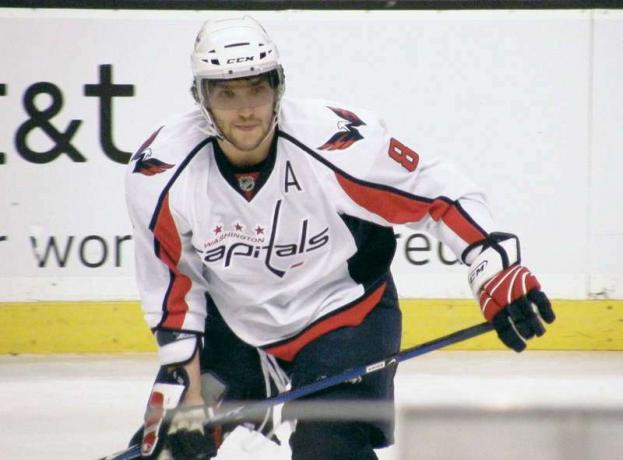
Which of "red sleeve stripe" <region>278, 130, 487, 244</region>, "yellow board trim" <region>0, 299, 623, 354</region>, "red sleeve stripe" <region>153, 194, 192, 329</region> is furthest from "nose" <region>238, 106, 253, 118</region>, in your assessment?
"yellow board trim" <region>0, 299, 623, 354</region>

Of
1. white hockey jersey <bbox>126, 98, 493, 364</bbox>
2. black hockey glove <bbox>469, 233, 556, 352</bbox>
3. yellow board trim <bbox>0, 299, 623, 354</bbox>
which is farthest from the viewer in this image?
yellow board trim <bbox>0, 299, 623, 354</bbox>

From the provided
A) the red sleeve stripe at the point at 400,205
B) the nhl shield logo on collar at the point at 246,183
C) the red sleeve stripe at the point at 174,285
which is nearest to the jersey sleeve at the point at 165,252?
the red sleeve stripe at the point at 174,285

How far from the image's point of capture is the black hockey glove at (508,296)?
2.78 meters

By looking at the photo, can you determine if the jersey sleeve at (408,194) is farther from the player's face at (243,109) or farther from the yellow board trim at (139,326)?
the yellow board trim at (139,326)

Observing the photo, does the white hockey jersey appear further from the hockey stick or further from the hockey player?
the hockey stick

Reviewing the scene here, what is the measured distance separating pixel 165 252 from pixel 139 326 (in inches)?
99.1

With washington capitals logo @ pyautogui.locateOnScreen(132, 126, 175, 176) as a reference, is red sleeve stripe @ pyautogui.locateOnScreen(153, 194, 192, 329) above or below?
below

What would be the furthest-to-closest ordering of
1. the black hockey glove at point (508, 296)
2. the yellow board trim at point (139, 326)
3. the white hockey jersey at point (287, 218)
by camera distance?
the yellow board trim at point (139, 326), the white hockey jersey at point (287, 218), the black hockey glove at point (508, 296)

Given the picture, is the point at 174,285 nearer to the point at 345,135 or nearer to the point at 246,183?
the point at 246,183

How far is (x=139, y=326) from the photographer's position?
17.8ft

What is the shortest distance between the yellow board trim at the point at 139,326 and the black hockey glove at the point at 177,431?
251 centimetres

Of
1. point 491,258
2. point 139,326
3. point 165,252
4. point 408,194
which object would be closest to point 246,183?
point 165,252

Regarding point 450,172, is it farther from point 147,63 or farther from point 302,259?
point 147,63

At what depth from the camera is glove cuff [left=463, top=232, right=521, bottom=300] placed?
283cm
